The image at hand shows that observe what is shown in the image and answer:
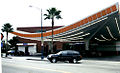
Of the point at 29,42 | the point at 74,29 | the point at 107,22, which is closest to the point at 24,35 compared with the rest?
the point at 29,42

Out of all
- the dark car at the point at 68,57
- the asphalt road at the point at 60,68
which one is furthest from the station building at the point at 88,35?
the asphalt road at the point at 60,68

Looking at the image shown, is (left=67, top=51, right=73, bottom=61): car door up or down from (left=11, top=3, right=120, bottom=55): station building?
down

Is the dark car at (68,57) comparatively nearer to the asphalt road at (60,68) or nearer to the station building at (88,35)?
the asphalt road at (60,68)

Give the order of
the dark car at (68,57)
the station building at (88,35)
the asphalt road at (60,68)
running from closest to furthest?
the asphalt road at (60,68) → the dark car at (68,57) → the station building at (88,35)

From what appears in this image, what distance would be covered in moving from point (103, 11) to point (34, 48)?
42828mm

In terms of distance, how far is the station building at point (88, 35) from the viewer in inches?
1293

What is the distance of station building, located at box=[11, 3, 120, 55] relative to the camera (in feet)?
108

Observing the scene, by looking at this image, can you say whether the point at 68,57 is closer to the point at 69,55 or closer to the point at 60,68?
the point at 69,55

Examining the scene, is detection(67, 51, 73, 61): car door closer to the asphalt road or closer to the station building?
the asphalt road

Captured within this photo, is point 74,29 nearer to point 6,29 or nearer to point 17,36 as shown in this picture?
point 6,29

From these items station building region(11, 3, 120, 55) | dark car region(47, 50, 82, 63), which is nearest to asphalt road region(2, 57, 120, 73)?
dark car region(47, 50, 82, 63)

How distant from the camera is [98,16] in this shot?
32.1 m

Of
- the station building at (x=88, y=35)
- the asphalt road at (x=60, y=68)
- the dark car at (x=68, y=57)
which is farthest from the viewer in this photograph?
the station building at (x=88, y=35)

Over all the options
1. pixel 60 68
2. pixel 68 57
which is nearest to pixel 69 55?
pixel 68 57
